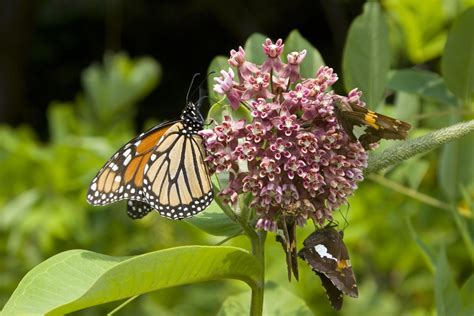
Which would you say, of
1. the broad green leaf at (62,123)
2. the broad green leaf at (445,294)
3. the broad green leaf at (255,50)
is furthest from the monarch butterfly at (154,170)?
the broad green leaf at (62,123)

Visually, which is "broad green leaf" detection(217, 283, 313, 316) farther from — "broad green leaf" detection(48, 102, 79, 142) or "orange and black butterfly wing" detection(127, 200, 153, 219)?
"broad green leaf" detection(48, 102, 79, 142)

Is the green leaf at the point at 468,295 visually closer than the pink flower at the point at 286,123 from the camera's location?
No

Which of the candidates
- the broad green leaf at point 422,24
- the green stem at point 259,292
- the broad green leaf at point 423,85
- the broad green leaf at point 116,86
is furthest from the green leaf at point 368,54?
the broad green leaf at point 116,86

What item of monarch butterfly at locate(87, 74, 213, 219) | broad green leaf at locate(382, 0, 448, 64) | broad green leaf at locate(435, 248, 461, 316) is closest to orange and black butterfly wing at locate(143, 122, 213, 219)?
monarch butterfly at locate(87, 74, 213, 219)

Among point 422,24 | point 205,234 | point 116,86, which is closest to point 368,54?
point 422,24

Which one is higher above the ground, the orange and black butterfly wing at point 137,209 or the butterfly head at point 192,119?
the butterfly head at point 192,119

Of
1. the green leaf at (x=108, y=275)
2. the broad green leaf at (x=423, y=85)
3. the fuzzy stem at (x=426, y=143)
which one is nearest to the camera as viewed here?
the green leaf at (x=108, y=275)

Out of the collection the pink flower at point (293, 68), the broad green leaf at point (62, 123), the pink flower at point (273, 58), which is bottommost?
the pink flower at point (293, 68)

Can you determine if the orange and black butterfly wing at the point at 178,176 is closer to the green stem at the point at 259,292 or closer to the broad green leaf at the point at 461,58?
the green stem at the point at 259,292

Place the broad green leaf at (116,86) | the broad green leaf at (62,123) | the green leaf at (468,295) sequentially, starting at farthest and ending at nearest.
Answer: the broad green leaf at (116,86) → the broad green leaf at (62,123) → the green leaf at (468,295)
